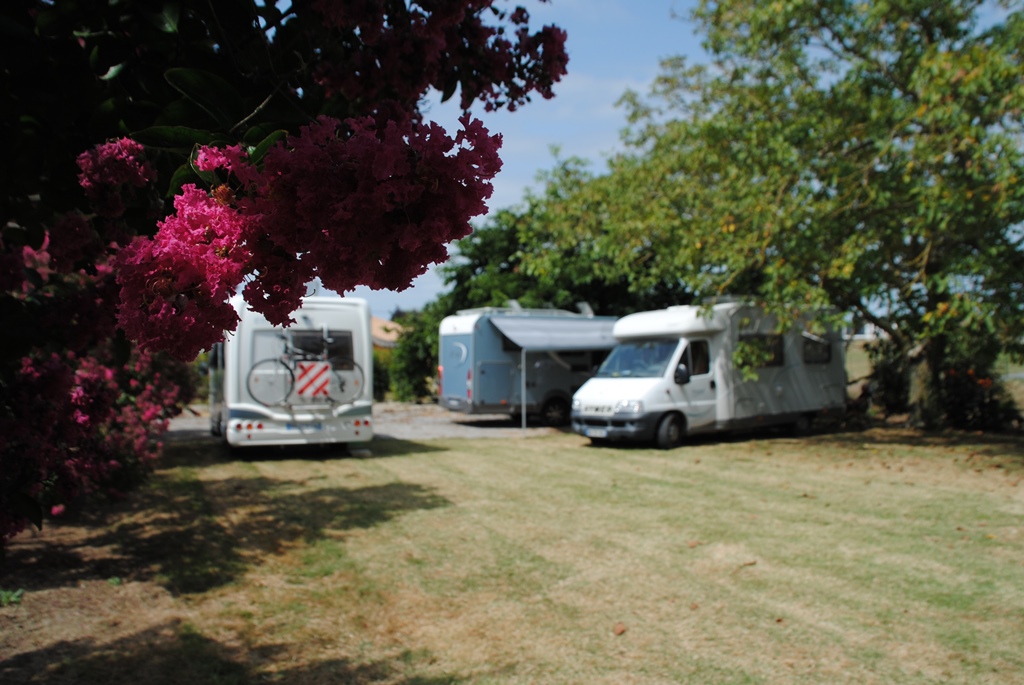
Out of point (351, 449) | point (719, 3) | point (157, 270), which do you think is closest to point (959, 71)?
point (719, 3)

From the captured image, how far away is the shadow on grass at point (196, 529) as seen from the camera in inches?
226

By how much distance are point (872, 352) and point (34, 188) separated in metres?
19.0

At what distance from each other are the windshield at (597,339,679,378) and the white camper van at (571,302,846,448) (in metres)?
0.02

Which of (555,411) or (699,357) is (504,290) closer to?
(555,411)

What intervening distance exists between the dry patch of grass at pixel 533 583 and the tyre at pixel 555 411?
8111mm

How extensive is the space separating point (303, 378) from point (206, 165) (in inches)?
440

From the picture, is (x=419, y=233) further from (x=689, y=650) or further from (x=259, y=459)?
(x=259, y=459)

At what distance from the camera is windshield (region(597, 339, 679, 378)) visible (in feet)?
46.2

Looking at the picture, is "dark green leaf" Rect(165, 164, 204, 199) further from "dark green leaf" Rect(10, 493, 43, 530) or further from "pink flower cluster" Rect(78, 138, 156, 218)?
"dark green leaf" Rect(10, 493, 43, 530)

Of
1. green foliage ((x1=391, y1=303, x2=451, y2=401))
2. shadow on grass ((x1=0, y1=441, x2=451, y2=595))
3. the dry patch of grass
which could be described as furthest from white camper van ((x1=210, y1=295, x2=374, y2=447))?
green foliage ((x1=391, y1=303, x2=451, y2=401))

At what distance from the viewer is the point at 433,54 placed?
3104 millimetres

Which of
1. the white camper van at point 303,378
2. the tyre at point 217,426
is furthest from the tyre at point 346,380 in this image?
the tyre at point 217,426

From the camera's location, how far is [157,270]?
5.17ft

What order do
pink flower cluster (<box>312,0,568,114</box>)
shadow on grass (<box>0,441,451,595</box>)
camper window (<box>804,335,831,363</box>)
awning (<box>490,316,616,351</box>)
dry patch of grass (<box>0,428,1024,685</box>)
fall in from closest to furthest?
pink flower cluster (<box>312,0,568,114</box>) < dry patch of grass (<box>0,428,1024,685</box>) < shadow on grass (<box>0,441,451,595</box>) < camper window (<box>804,335,831,363</box>) < awning (<box>490,316,616,351</box>)
